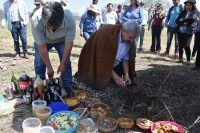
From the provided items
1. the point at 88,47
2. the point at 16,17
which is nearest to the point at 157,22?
the point at 16,17

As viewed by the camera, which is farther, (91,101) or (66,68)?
(66,68)

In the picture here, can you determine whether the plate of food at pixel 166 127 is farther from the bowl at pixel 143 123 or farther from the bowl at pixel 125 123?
the bowl at pixel 125 123

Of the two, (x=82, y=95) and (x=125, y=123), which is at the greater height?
(x=82, y=95)

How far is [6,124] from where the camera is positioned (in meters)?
4.59

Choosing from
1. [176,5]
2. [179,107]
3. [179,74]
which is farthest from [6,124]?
[176,5]

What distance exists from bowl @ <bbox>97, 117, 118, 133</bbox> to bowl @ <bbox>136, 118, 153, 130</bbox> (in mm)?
344

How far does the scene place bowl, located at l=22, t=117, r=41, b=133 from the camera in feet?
13.1

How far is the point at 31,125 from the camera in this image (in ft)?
13.7

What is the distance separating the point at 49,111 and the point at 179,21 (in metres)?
5.62

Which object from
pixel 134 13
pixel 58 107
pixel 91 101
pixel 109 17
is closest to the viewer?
pixel 58 107

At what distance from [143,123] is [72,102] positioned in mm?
1265

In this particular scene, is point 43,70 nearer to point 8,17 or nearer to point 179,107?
point 179,107

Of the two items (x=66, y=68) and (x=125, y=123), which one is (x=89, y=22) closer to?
(x=66, y=68)

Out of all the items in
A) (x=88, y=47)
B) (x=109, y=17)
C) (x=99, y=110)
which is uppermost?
(x=109, y=17)
